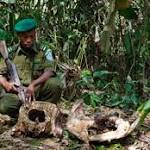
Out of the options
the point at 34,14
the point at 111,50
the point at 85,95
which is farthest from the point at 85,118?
the point at 34,14

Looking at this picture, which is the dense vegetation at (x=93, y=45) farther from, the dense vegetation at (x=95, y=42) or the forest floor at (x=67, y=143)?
the forest floor at (x=67, y=143)

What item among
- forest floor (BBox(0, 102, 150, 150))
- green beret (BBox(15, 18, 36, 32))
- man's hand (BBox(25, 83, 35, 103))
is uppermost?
green beret (BBox(15, 18, 36, 32))

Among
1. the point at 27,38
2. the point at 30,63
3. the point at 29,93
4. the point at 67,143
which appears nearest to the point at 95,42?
the point at 30,63

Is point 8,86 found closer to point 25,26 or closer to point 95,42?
point 25,26

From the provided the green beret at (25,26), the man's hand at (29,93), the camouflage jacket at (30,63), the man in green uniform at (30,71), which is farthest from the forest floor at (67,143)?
the green beret at (25,26)

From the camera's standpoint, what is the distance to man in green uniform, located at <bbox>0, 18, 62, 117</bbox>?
434 cm

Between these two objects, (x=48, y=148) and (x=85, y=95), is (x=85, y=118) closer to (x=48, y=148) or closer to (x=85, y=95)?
(x=48, y=148)

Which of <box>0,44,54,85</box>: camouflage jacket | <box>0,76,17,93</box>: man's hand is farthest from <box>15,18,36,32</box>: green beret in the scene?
<box>0,76,17,93</box>: man's hand

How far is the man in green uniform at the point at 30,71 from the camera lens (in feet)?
14.2

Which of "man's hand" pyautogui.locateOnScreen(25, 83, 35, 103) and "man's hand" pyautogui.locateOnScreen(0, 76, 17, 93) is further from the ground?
"man's hand" pyautogui.locateOnScreen(0, 76, 17, 93)

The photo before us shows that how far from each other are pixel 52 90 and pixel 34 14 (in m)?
1.78

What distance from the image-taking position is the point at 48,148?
3.67 meters

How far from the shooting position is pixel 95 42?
597cm

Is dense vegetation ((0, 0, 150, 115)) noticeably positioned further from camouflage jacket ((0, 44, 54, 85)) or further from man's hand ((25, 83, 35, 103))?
man's hand ((25, 83, 35, 103))
